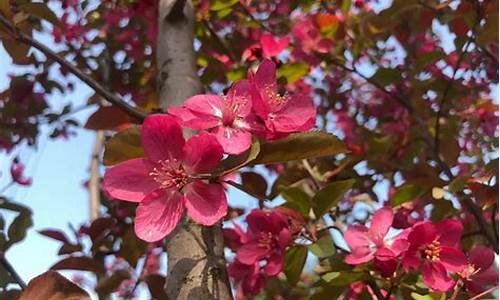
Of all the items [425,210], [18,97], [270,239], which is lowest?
[270,239]

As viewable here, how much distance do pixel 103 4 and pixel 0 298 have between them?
95cm

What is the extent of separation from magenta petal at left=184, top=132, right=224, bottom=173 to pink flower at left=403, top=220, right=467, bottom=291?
37 centimetres

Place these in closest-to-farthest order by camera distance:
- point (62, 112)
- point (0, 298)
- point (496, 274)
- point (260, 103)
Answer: point (260, 103) < point (496, 274) < point (0, 298) < point (62, 112)

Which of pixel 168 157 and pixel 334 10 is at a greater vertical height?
pixel 334 10

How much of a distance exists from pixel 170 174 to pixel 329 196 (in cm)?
41

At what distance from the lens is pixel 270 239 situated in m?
1.04

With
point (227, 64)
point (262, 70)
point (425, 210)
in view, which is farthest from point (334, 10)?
point (262, 70)

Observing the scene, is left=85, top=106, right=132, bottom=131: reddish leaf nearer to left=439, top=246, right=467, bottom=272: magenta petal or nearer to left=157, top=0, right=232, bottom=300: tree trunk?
left=157, top=0, right=232, bottom=300: tree trunk

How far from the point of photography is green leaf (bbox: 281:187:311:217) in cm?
110

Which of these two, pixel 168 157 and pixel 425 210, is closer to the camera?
pixel 168 157

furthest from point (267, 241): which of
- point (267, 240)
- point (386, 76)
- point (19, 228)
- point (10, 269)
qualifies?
point (386, 76)

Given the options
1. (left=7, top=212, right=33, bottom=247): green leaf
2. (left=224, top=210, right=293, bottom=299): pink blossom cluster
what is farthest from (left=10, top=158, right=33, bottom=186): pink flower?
(left=224, top=210, right=293, bottom=299): pink blossom cluster

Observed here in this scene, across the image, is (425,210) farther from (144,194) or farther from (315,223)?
(144,194)

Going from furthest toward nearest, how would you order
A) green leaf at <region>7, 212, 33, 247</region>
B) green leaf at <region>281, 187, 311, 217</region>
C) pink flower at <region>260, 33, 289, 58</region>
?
pink flower at <region>260, 33, 289, 58</region> < green leaf at <region>7, 212, 33, 247</region> < green leaf at <region>281, 187, 311, 217</region>
